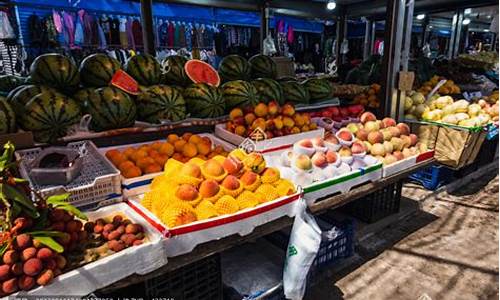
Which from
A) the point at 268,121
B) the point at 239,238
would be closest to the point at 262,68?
the point at 268,121

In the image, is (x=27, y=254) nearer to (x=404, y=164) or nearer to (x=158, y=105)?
(x=158, y=105)

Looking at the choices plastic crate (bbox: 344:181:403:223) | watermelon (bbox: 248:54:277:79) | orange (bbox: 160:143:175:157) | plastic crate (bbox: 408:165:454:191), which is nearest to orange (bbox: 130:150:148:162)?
orange (bbox: 160:143:175:157)

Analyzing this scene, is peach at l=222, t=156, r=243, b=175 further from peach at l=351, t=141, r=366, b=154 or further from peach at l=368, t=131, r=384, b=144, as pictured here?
peach at l=368, t=131, r=384, b=144

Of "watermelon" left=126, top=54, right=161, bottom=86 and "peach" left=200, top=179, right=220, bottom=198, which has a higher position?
"watermelon" left=126, top=54, right=161, bottom=86

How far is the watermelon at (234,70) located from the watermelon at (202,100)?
1.80 ft

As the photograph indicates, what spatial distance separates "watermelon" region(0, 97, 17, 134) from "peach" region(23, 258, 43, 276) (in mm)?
1052

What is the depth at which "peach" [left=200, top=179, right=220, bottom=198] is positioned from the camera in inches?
64.1

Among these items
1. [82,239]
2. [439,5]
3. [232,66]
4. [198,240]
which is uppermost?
[439,5]

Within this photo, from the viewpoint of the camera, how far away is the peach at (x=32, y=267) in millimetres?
1091

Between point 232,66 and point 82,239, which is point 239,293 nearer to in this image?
point 82,239

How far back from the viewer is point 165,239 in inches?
55.9

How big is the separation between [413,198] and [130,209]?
313 centimetres

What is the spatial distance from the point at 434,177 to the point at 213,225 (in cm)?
324

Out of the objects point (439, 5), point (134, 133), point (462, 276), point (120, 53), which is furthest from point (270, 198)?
point (120, 53)
